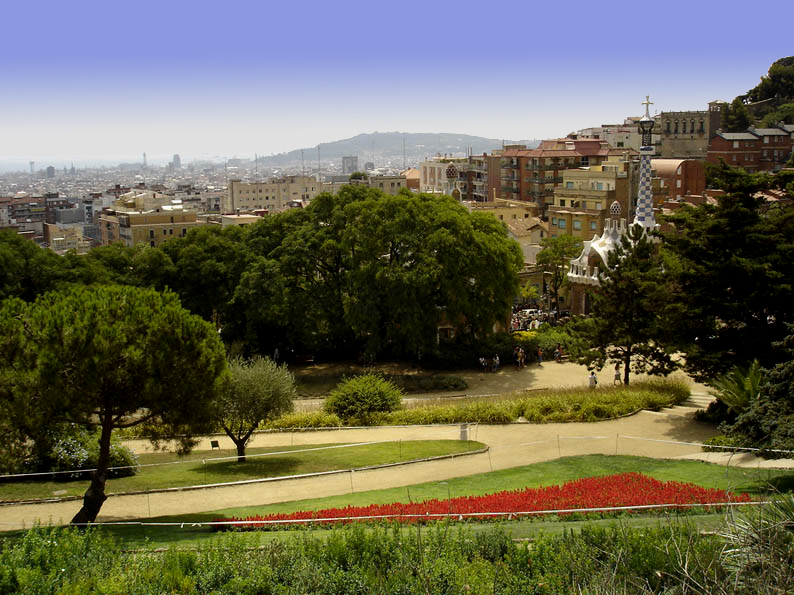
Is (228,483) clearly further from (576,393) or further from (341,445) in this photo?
(576,393)

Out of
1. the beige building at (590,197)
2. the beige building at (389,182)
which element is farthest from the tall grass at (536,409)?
the beige building at (389,182)

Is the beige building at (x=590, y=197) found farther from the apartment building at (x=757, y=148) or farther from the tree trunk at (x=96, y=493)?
the tree trunk at (x=96, y=493)

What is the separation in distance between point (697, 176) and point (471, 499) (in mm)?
68909

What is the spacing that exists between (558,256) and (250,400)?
1275 inches

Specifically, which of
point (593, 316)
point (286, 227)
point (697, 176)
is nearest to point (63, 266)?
point (286, 227)

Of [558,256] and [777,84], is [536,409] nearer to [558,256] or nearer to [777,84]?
[558,256]

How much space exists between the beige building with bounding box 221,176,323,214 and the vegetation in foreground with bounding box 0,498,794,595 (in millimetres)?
150157

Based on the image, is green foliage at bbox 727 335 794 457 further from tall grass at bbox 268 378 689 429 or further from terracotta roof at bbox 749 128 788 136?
terracotta roof at bbox 749 128 788 136

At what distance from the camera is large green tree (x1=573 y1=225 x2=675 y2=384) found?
27.4 meters

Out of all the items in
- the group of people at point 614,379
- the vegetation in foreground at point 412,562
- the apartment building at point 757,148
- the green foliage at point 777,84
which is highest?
the green foliage at point 777,84

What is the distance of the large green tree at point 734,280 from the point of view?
73.5 feet

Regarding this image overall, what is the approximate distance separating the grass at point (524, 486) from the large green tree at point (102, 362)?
2024 millimetres

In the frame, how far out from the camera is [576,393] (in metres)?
26.9

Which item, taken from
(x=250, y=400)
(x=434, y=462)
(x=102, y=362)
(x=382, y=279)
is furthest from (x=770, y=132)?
(x=102, y=362)
